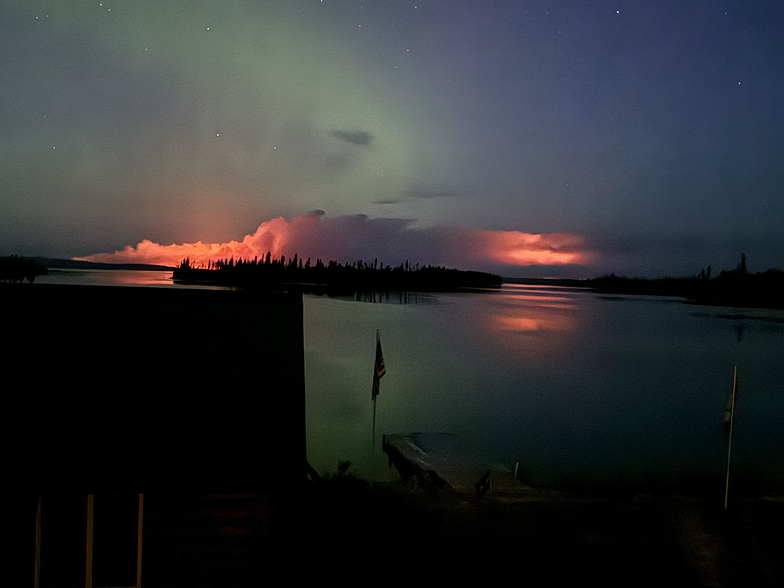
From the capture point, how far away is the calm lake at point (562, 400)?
31875 mm

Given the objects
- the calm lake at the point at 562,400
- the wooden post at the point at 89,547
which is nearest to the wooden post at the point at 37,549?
the wooden post at the point at 89,547

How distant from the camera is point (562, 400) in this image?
2066 inches

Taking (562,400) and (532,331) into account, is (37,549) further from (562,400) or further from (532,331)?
(532,331)

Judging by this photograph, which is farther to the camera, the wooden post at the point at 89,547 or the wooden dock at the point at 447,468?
the wooden dock at the point at 447,468

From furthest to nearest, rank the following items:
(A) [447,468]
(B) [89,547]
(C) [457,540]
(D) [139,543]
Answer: (A) [447,468] → (C) [457,540] → (D) [139,543] → (B) [89,547]

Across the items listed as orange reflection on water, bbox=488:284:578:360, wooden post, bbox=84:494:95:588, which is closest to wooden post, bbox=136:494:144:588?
wooden post, bbox=84:494:95:588

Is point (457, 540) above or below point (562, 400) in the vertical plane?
above

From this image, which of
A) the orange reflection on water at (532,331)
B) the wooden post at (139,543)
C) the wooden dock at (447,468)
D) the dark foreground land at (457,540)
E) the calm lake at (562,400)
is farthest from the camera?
the orange reflection on water at (532,331)

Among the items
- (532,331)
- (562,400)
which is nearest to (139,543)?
(562,400)

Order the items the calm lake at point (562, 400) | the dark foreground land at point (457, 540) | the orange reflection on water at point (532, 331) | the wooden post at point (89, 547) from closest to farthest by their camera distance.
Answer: the wooden post at point (89, 547) → the dark foreground land at point (457, 540) → the calm lake at point (562, 400) → the orange reflection on water at point (532, 331)

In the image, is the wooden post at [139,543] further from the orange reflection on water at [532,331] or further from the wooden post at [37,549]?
the orange reflection on water at [532,331]

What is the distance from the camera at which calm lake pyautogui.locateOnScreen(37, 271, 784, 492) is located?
3188cm

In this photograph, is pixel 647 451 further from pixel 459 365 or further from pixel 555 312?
pixel 555 312

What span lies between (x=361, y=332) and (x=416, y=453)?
75.8 metres
